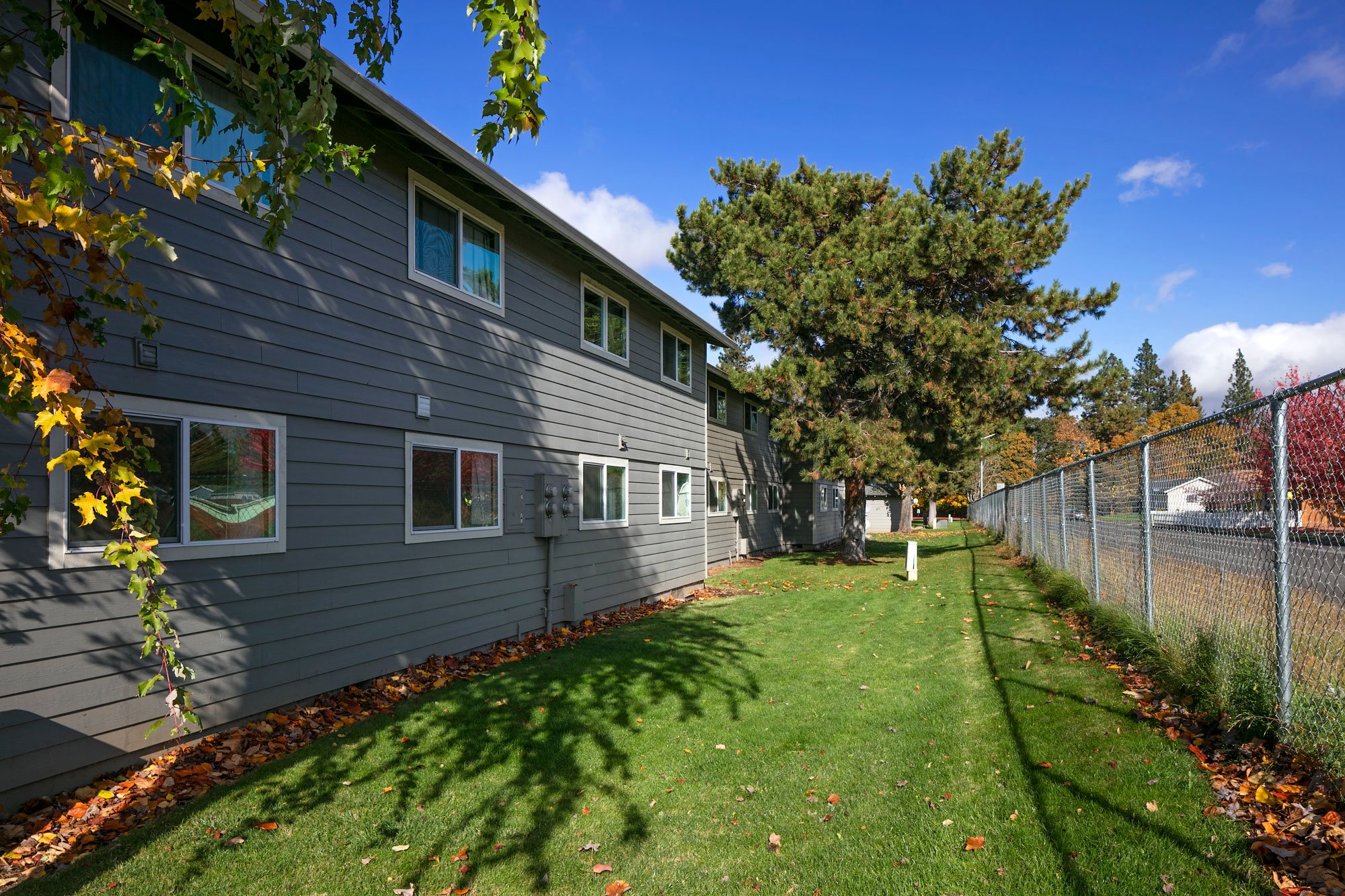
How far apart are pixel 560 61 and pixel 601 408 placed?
802 cm

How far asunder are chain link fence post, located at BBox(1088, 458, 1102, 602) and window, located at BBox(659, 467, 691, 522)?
7.41 m

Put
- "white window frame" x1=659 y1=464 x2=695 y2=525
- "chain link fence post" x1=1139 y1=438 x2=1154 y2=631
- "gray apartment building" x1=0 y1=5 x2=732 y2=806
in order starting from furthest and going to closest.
Result: "white window frame" x1=659 y1=464 x2=695 y2=525 < "chain link fence post" x1=1139 y1=438 x2=1154 y2=631 < "gray apartment building" x1=0 y1=5 x2=732 y2=806

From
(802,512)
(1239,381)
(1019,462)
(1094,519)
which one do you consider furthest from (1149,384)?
(1094,519)

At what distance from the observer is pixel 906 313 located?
1719 cm

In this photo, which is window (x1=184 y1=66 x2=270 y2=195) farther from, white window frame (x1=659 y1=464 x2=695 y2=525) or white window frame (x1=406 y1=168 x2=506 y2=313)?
white window frame (x1=659 y1=464 x2=695 y2=525)

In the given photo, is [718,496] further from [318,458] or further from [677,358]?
[318,458]

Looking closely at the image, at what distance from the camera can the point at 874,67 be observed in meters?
15.9

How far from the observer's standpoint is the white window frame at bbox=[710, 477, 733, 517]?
61.6 ft

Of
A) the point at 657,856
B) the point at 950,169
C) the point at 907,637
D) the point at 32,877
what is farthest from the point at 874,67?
the point at 32,877

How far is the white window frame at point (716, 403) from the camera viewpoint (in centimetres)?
1891

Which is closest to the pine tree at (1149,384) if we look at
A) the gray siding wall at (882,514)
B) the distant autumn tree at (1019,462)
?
the distant autumn tree at (1019,462)

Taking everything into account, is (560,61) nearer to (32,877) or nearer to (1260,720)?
(32,877)

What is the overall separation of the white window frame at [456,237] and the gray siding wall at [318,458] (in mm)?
99

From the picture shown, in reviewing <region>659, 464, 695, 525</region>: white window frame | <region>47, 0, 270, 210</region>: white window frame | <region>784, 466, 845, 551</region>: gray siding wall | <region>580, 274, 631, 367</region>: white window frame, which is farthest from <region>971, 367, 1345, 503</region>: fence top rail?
<region>784, 466, 845, 551</region>: gray siding wall
